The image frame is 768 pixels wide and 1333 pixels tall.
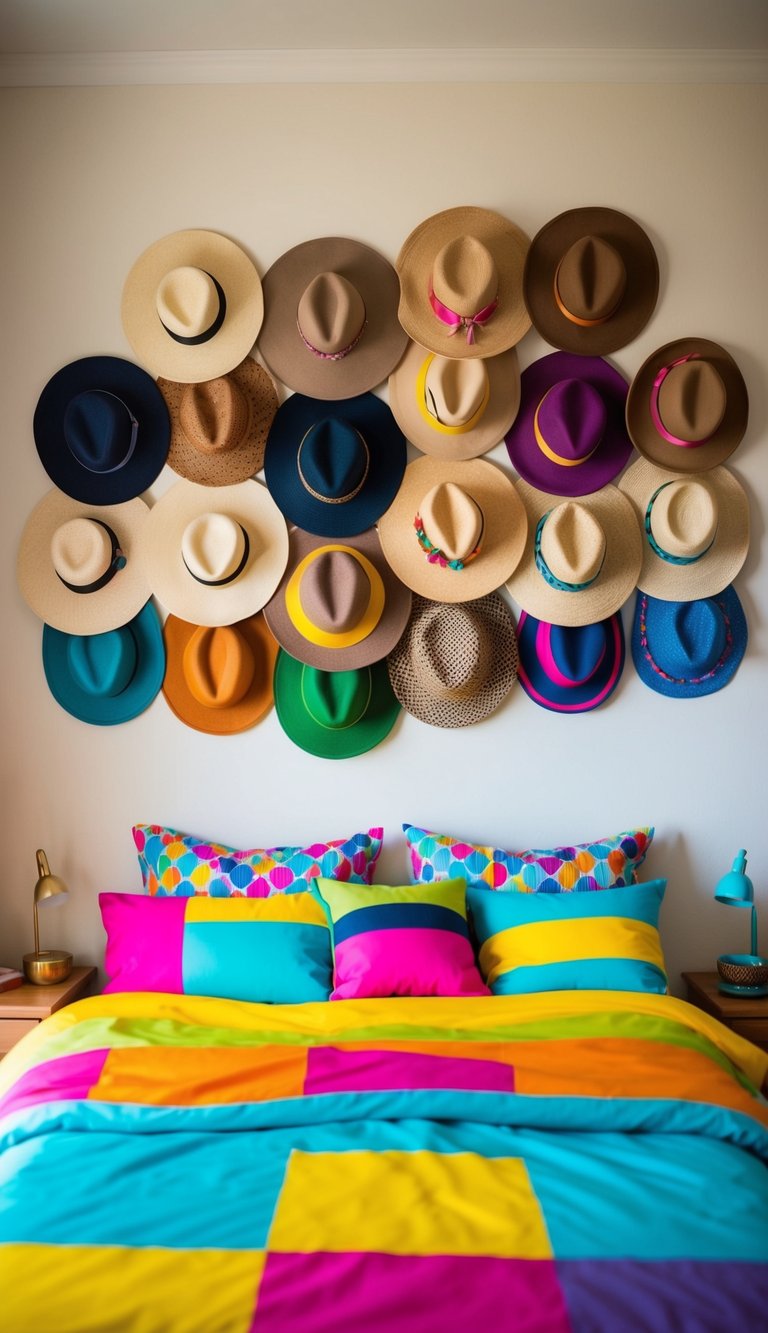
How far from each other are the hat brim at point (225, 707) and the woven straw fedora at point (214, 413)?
45 cm

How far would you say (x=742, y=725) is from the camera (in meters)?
3.17

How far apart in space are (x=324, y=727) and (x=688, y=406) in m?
1.46

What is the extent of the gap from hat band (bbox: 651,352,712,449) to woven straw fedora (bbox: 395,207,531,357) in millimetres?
432

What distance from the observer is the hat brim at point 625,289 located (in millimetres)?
3064

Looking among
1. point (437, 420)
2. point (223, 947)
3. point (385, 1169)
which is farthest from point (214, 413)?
point (385, 1169)

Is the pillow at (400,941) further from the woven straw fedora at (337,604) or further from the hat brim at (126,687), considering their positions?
the hat brim at (126,687)

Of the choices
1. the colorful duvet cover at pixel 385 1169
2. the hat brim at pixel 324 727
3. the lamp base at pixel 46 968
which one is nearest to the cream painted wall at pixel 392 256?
the hat brim at pixel 324 727

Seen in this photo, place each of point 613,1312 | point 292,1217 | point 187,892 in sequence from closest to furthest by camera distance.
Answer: point 613,1312 < point 292,1217 < point 187,892

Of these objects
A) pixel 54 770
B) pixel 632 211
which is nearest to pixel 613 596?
pixel 632 211

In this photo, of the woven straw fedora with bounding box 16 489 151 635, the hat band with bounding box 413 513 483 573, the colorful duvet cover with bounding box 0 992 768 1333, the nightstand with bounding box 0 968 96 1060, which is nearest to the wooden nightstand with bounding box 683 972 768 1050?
→ the colorful duvet cover with bounding box 0 992 768 1333

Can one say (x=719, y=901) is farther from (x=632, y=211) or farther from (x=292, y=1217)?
(x=632, y=211)

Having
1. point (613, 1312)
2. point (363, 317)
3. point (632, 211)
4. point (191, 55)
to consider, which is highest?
point (191, 55)

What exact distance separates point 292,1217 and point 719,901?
1.92 metres

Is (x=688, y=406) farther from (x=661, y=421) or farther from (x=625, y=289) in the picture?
(x=625, y=289)
